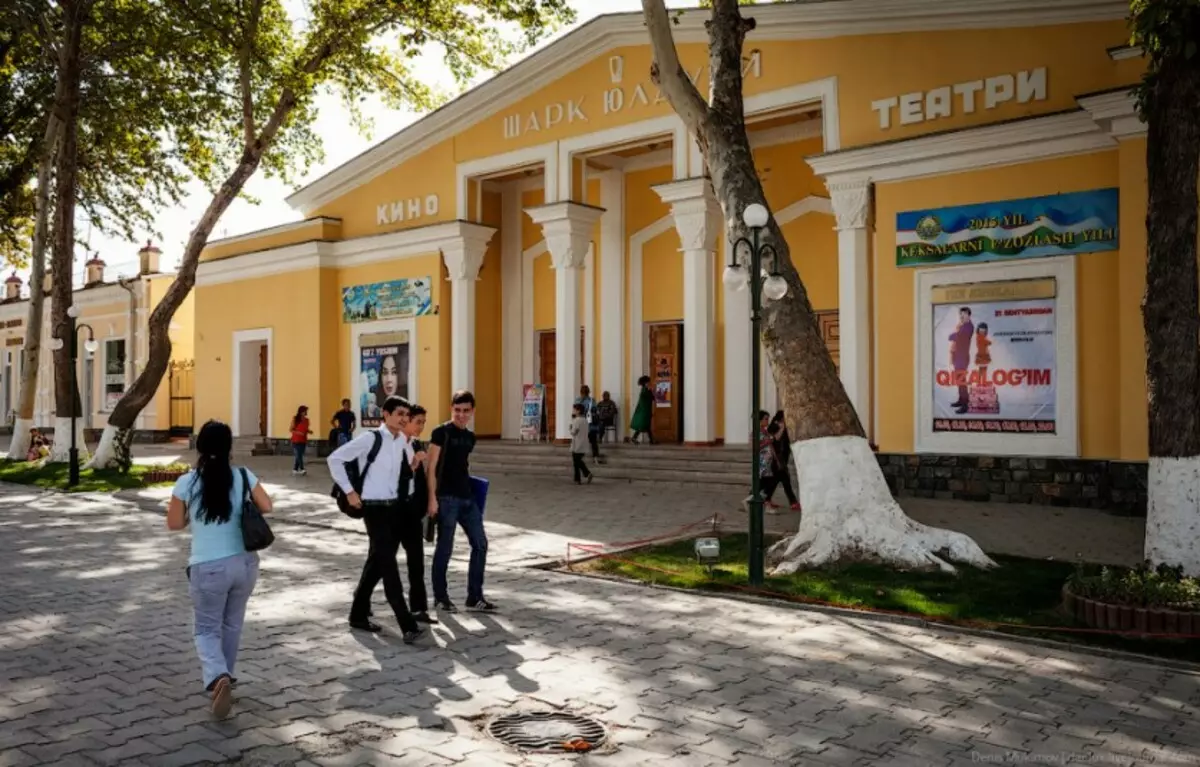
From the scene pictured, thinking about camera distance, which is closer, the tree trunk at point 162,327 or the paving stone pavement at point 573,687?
the paving stone pavement at point 573,687

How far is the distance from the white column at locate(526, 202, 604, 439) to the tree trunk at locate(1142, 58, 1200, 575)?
45.1ft

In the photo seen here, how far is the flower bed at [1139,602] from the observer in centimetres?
690

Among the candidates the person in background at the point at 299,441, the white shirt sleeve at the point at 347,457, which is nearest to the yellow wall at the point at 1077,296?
the white shirt sleeve at the point at 347,457

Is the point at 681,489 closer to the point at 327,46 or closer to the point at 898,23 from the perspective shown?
the point at 898,23

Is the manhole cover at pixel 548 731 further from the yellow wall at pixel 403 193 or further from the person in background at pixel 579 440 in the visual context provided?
the yellow wall at pixel 403 193

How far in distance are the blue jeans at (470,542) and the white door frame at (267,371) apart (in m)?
19.6

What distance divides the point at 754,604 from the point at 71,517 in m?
9.99

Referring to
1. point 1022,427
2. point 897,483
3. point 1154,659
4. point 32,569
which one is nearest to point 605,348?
point 897,483

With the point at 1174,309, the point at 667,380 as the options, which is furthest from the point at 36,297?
the point at 1174,309

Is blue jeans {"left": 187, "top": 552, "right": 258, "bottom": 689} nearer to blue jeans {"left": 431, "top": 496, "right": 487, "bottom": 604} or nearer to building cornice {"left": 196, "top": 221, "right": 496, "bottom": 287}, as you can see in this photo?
blue jeans {"left": 431, "top": 496, "right": 487, "bottom": 604}

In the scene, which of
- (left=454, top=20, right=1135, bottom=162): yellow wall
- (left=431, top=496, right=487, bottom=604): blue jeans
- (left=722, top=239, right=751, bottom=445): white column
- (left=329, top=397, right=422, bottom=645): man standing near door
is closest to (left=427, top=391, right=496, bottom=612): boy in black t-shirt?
(left=431, top=496, right=487, bottom=604): blue jeans

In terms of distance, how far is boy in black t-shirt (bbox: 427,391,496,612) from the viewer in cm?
764

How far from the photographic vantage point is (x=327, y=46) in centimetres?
1900

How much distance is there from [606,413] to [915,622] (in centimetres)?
1359
